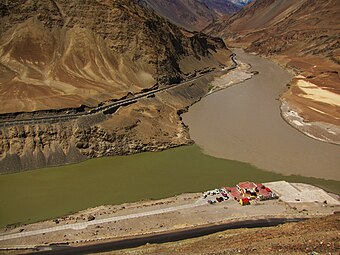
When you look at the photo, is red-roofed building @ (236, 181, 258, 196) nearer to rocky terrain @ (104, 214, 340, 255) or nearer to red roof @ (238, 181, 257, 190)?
red roof @ (238, 181, 257, 190)

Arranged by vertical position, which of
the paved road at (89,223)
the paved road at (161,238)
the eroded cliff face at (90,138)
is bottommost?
the paved road at (161,238)

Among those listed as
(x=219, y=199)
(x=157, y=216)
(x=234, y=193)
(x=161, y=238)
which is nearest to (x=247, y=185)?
(x=234, y=193)

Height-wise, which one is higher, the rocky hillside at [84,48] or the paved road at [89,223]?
the rocky hillside at [84,48]

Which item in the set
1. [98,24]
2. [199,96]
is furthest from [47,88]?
[199,96]

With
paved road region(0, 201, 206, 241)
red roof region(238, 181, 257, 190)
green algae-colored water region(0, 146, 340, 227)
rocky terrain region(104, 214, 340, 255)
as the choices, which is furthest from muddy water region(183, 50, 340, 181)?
rocky terrain region(104, 214, 340, 255)

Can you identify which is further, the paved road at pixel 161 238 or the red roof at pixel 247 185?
the red roof at pixel 247 185

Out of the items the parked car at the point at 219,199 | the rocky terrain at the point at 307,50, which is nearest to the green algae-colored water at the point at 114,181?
the parked car at the point at 219,199

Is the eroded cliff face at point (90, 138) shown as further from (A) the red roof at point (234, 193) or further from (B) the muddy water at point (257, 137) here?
(A) the red roof at point (234, 193)
